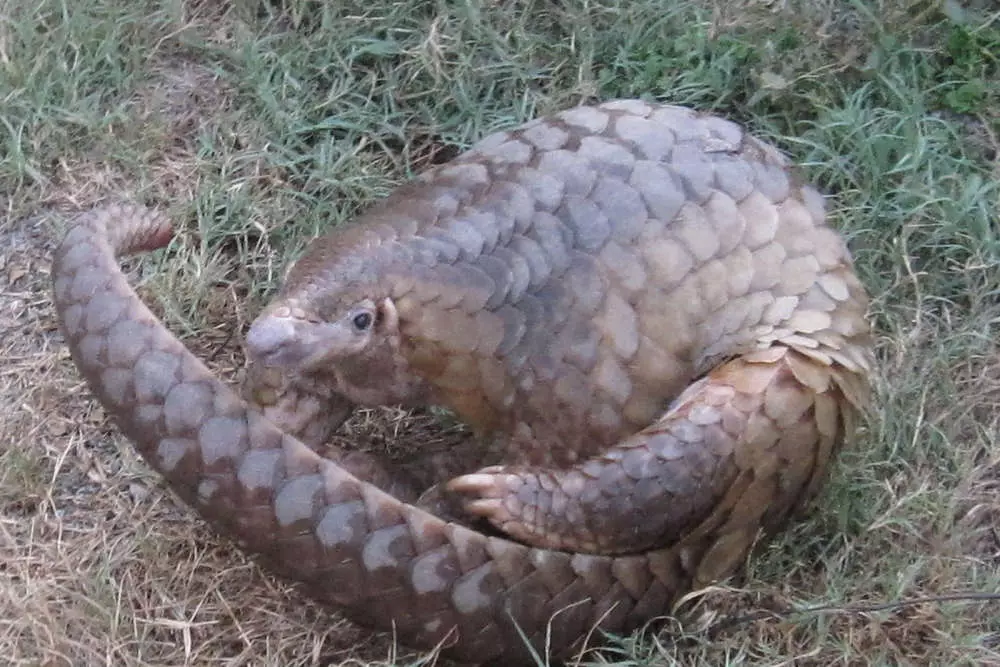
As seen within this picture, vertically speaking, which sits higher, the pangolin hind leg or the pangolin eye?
the pangolin eye

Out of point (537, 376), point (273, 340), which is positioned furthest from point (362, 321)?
point (537, 376)

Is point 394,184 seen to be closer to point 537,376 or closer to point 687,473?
point 537,376

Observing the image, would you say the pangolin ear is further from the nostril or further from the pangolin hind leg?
the pangolin hind leg

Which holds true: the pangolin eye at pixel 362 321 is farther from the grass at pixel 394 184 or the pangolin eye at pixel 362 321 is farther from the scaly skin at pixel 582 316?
the grass at pixel 394 184

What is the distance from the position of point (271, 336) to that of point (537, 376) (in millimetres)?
429

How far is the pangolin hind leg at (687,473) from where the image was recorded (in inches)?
79.4

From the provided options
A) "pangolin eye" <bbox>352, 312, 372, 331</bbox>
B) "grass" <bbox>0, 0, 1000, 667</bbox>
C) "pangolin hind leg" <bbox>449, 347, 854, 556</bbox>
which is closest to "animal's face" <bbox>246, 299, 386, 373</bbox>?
"pangolin eye" <bbox>352, 312, 372, 331</bbox>

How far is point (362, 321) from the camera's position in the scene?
1997 mm

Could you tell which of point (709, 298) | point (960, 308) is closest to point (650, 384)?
point (709, 298)

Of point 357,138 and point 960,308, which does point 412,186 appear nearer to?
point 357,138

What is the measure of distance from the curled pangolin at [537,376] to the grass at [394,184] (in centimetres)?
22

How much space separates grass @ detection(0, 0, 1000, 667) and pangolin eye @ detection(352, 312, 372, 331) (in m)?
0.56

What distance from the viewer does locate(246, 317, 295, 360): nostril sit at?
1.93 metres

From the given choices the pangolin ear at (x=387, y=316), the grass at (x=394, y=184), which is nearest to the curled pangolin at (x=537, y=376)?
the pangolin ear at (x=387, y=316)
